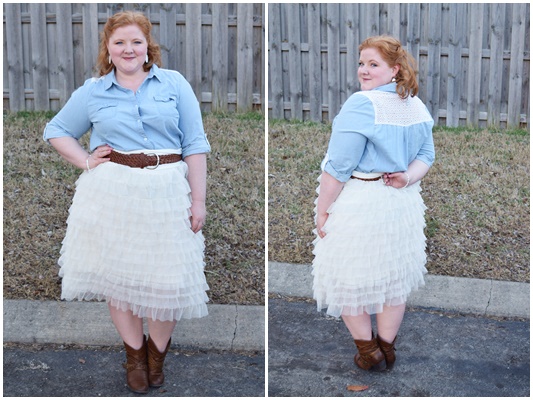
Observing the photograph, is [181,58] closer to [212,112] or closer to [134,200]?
[212,112]

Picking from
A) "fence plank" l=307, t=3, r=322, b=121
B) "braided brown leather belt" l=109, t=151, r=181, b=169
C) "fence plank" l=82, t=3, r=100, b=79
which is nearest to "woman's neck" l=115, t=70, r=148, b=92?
"braided brown leather belt" l=109, t=151, r=181, b=169

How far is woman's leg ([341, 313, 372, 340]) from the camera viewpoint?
3170 mm

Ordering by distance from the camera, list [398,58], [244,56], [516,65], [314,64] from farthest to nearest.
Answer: [516,65]
[244,56]
[314,64]
[398,58]

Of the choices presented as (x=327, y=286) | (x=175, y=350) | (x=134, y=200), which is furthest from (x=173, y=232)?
(x=175, y=350)

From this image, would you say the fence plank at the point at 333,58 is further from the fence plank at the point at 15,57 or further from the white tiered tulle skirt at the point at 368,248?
the fence plank at the point at 15,57

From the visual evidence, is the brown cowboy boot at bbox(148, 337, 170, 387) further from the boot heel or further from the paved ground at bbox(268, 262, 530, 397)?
the boot heel

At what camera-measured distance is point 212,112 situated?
4.86 meters

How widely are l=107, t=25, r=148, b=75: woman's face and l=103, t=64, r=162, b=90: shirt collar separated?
0.18 feet

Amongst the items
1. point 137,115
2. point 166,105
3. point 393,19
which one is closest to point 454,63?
point 393,19

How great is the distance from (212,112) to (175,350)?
70.9 inches

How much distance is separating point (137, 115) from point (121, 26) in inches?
13.5

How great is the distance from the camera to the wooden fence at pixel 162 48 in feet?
15.0

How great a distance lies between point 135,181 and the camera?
2.85 metres

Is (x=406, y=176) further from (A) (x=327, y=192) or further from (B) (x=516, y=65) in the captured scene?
(B) (x=516, y=65)
